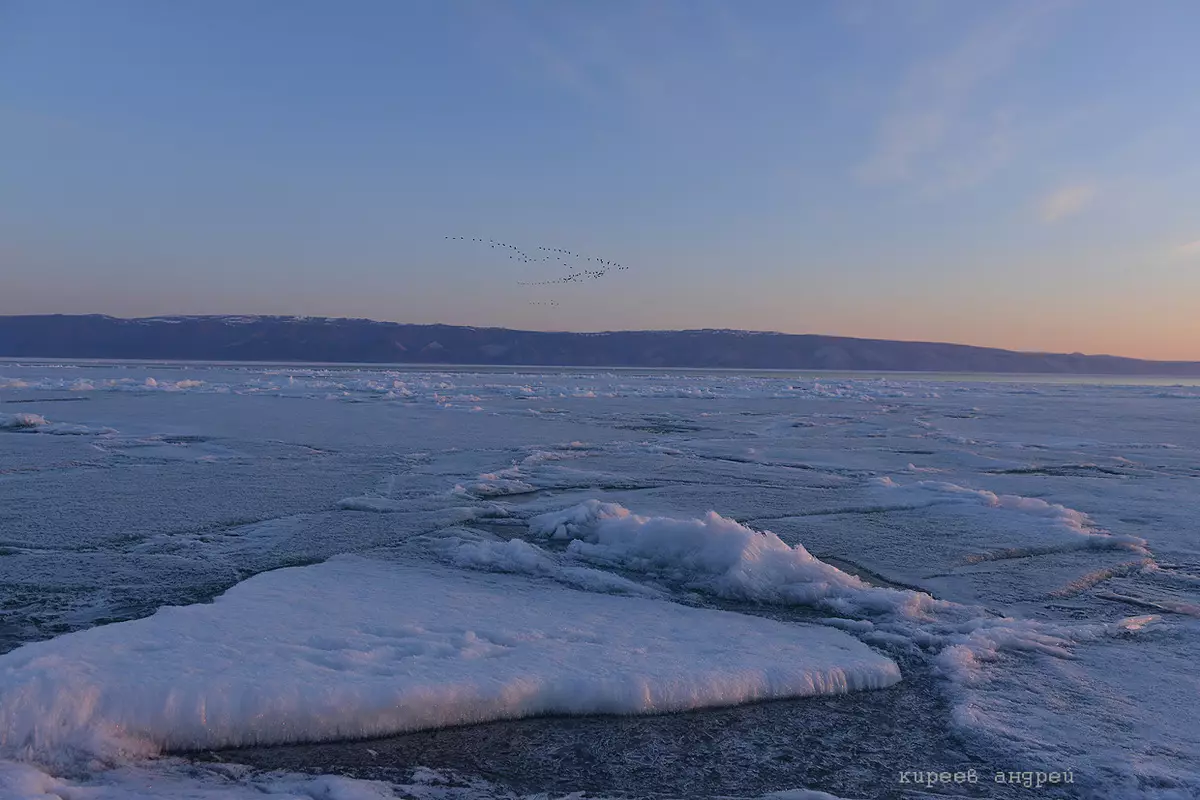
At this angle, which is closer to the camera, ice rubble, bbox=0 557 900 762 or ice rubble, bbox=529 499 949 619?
ice rubble, bbox=0 557 900 762

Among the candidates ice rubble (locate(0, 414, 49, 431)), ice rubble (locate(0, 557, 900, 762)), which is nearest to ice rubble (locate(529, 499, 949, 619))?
ice rubble (locate(0, 557, 900, 762))

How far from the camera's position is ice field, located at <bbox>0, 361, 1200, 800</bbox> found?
7.71 feet

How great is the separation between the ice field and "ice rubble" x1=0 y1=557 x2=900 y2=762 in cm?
1

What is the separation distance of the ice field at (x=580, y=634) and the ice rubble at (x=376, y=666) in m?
0.01

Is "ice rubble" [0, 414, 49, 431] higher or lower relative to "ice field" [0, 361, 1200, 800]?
higher

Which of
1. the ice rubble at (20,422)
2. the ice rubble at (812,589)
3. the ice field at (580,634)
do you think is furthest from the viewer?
the ice rubble at (20,422)

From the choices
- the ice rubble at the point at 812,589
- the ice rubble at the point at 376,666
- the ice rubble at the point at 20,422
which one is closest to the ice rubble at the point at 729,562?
the ice rubble at the point at 812,589

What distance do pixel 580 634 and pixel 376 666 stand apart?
864mm

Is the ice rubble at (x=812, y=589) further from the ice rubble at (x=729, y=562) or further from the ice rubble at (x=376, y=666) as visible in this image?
the ice rubble at (x=376, y=666)

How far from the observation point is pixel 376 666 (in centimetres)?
287

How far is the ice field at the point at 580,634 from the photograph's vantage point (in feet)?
7.71

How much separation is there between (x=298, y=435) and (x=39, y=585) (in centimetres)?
733

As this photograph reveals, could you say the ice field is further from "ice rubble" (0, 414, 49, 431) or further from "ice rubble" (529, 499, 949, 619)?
"ice rubble" (0, 414, 49, 431)

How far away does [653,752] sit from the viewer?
97.7 inches
